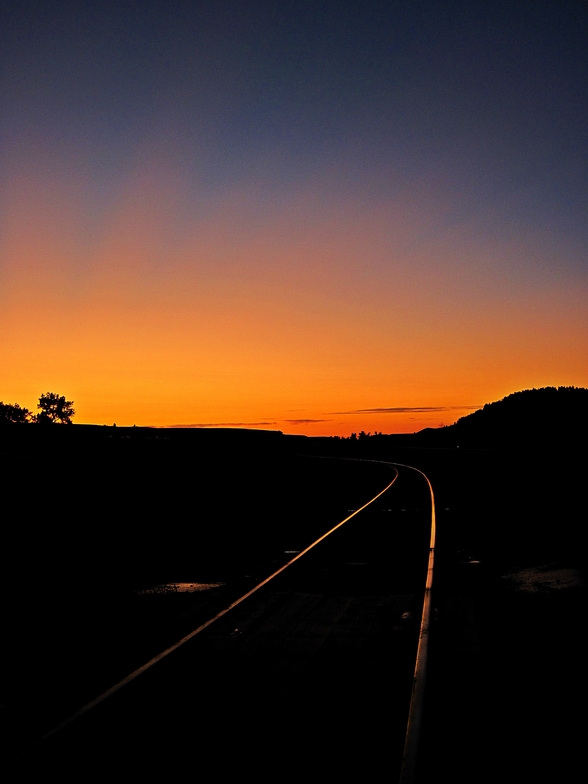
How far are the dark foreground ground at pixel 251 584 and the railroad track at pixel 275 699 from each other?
0.18 meters

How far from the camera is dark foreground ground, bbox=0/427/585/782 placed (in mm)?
5066

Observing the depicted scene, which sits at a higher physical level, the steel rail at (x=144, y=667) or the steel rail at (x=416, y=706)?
the steel rail at (x=416, y=706)

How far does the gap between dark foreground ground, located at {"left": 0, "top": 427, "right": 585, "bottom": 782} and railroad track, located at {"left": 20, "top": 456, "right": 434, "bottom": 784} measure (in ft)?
0.60

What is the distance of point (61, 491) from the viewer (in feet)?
70.7

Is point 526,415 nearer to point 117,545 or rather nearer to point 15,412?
point 15,412

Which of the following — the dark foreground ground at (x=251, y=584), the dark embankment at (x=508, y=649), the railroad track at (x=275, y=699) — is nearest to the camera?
the railroad track at (x=275, y=699)

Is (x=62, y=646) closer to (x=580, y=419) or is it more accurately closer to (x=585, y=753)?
(x=585, y=753)

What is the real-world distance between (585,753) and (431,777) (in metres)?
1.09

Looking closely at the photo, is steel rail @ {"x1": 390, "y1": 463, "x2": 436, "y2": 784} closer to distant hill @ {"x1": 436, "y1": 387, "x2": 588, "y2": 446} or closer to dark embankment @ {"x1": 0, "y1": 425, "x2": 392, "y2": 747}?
dark embankment @ {"x1": 0, "y1": 425, "x2": 392, "y2": 747}

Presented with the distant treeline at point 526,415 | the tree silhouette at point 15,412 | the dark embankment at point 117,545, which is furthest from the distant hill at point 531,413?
the dark embankment at point 117,545

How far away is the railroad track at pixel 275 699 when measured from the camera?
4.43m

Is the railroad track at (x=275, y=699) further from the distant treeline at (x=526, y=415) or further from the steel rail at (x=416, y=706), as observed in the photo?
the distant treeline at (x=526, y=415)

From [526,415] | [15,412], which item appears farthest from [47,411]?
[526,415]

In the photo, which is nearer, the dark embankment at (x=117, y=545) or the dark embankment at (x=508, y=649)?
the dark embankment at (x=508, y=649)
